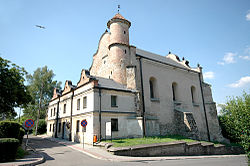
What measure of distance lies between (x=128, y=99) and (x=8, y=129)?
12483 mm

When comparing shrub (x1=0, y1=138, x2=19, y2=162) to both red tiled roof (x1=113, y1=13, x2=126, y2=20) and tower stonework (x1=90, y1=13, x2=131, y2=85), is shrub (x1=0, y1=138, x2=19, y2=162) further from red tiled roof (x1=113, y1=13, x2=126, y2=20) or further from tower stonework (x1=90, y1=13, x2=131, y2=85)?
red tiled roof (x1=113, y1=13, x2=126, y2=20)

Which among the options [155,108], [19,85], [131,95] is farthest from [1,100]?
[155,108]

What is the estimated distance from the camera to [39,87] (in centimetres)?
3825

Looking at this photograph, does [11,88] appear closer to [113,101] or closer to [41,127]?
[113,101]

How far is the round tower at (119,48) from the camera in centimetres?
2209

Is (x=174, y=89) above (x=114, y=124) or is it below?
above

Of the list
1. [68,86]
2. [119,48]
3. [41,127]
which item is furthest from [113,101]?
[41,127]

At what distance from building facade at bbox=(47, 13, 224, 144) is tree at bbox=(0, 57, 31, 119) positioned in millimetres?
6166

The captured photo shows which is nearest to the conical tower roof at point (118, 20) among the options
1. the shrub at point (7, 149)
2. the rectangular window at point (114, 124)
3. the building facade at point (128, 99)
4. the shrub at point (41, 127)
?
the building facade at point (128, 99)

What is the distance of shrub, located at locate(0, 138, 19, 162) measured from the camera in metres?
8.91

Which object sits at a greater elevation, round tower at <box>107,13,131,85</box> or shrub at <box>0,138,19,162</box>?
round tower at <box>107,13,131,85</box>

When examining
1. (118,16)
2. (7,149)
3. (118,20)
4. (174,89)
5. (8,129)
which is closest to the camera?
(7,149)

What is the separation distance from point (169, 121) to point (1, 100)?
22.6 metres

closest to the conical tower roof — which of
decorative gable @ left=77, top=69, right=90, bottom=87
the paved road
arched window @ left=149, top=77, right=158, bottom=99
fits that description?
decorative gable @ left=77, top=69, right=90, bottom=87
